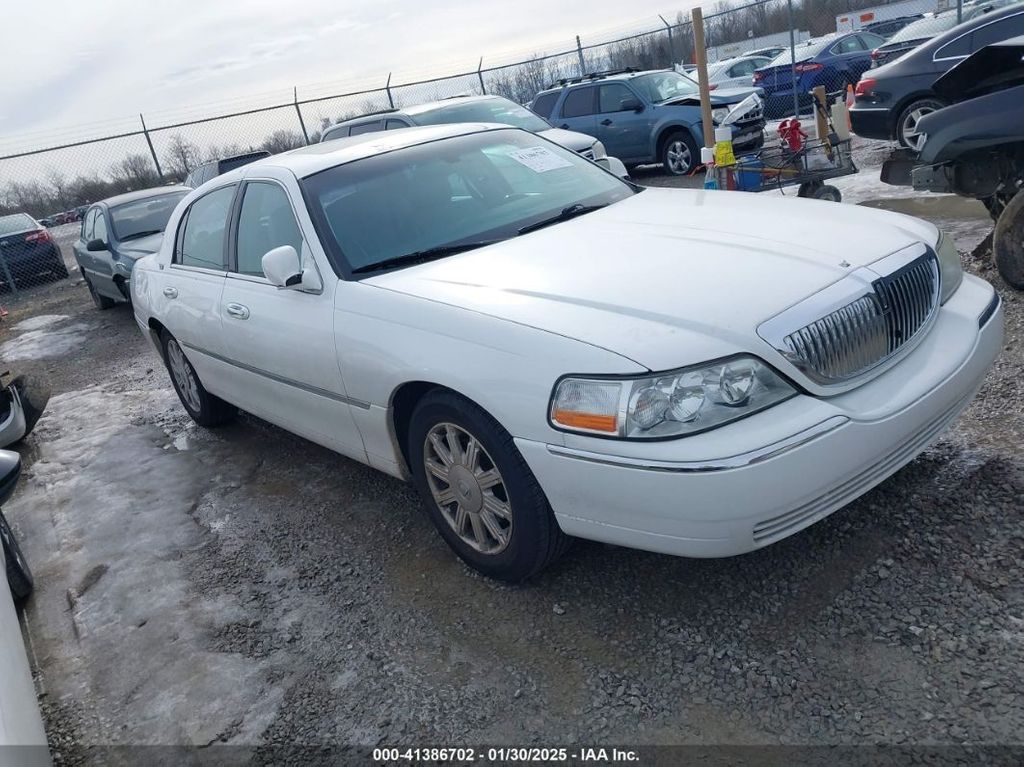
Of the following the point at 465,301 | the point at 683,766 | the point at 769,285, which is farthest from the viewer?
the point at 465,301

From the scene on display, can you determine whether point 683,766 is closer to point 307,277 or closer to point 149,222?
point 307,277

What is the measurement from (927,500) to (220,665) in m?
2.77

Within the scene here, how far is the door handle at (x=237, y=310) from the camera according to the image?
413 centimetres

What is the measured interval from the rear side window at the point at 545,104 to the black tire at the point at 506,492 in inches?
494

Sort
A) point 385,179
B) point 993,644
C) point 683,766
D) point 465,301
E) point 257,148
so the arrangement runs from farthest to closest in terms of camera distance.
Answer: point 257,148
point 385,179
point 465,301
point 993,644
point 683,766

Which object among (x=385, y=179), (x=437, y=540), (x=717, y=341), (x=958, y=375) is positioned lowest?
(x=437, y=540)

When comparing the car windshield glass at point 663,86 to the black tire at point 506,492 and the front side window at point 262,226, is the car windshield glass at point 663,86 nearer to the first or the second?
the front side window at point 262,226

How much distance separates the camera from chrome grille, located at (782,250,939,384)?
8.43ft

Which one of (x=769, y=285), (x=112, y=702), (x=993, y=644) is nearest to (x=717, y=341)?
(x=769, y=285)

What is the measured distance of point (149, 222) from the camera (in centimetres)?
1035

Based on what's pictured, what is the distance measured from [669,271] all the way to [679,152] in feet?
35.4

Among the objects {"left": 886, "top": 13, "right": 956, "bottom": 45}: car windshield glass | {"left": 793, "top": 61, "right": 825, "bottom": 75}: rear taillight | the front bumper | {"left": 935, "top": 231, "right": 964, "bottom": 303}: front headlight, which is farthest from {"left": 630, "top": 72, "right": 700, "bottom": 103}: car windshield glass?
the front bumper

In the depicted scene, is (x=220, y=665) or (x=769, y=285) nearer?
(x=769, y=285)

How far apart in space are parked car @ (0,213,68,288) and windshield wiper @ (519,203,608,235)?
584 inches
